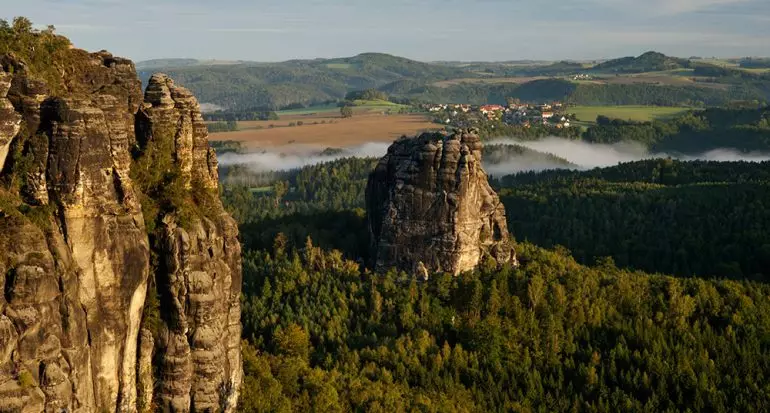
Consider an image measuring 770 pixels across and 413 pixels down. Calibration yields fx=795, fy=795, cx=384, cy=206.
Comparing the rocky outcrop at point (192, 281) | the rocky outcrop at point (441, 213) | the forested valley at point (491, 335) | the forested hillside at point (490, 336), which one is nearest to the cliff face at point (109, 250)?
the rocky outcrop at point (192, 281)

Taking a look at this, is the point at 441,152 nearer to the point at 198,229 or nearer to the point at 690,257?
the point at 198,229

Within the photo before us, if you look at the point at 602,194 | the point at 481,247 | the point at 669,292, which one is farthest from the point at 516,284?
the point at 602,194

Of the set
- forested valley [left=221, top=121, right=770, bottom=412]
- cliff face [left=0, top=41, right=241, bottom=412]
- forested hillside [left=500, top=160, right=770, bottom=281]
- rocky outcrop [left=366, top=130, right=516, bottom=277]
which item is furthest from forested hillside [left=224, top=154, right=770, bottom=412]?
cliff face [left=0, top=41, right=241, bottom=412]

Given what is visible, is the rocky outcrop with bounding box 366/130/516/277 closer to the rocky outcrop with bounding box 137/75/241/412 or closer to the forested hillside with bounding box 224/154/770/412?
the forested hillside with bounding box 224/154/770/412

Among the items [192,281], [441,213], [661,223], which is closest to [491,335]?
[441,213]

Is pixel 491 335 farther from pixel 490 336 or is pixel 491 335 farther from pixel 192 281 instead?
pixel 192 281

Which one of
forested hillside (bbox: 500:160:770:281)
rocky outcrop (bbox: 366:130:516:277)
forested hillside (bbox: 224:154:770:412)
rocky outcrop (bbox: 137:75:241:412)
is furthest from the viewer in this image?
forested hillside (bbox: 500:160:770:281)
